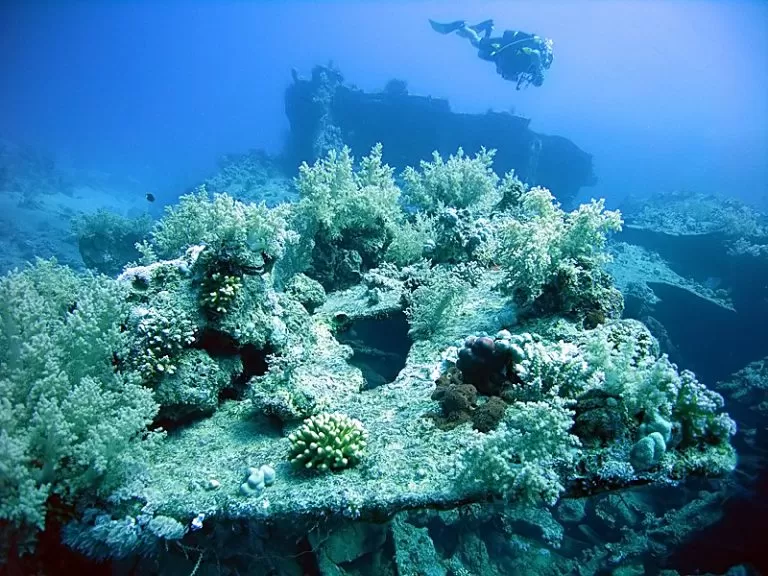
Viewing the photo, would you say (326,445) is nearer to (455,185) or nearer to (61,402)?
Result: (61,402)

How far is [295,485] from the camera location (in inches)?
141

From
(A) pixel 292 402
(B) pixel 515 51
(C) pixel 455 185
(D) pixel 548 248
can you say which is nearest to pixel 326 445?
(A) pixel 292 402

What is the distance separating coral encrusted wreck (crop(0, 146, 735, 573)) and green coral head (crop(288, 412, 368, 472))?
0.06 ft

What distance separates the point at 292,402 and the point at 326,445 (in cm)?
102

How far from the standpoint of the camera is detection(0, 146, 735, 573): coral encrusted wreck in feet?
10.8

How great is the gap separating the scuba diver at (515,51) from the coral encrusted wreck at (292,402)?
974 inches

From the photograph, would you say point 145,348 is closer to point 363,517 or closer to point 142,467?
point 142,467

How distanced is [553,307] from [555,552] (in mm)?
5711

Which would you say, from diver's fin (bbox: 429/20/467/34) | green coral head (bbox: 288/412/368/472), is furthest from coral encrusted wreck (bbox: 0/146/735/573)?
diver's fin (bbox: 429/20/467/34)

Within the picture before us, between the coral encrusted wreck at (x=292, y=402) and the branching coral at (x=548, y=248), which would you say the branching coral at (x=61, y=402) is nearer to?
the coral encrusted wreck at (x=292, y=402)

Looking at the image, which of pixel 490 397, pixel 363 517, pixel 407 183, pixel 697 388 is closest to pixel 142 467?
pixel 363 517

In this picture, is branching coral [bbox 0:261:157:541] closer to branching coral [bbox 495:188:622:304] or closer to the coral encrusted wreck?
the coral encrusted wreck

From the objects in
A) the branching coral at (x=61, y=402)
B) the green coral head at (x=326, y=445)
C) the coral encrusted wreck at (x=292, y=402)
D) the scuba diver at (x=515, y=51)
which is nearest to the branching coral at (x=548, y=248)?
the coral encrusted wreck at (x=292, y=402)

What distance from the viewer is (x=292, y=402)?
4637mm
